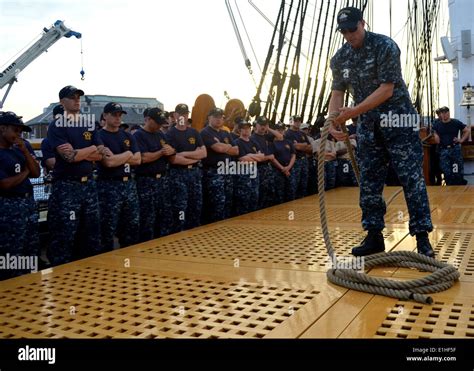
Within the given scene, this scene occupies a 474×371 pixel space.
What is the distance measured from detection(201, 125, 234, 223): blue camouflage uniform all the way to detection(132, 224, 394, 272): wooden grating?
159 centimetres

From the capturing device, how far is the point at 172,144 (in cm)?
546

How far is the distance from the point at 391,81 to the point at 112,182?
8.70 ft

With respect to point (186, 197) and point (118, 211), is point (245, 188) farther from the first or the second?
point (118, 211)

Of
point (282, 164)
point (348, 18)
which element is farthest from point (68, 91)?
point (282, 164)

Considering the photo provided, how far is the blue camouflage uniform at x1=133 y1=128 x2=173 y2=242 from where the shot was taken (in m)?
5.05

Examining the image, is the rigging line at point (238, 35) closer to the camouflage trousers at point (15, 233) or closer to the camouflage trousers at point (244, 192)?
the camouflage trousers at point (244, 192)

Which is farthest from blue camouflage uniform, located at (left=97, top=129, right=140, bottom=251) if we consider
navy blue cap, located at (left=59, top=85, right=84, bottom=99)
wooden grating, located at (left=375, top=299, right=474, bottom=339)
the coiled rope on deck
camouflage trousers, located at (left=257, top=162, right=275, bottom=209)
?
wooden grating, located at (left=375, top=299, right=474, bottom=339)

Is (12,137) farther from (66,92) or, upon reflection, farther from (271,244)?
(271,244)

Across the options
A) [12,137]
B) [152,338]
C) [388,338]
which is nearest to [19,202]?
[12,137]

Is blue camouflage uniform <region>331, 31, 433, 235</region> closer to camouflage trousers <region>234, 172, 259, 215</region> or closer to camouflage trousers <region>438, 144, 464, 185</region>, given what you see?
camouflage trousers <region>234, 172, 259, 215</region>

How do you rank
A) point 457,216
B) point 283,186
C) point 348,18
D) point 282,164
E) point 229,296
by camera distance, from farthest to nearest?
point 283,186 → point 282,164 → point 457,216 → point 348,18 → point 229,296

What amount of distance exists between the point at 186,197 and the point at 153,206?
0.44 m

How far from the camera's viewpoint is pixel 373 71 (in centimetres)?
303

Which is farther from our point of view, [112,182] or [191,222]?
[191,222]
